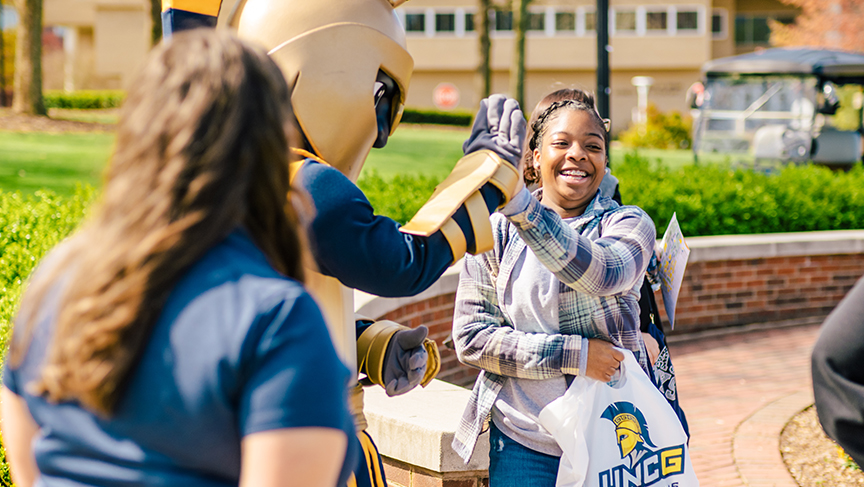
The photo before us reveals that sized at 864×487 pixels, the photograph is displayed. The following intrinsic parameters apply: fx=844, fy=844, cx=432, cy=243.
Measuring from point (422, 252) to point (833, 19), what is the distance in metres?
35.5

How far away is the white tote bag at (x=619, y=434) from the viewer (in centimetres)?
230

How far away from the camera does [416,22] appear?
4491cm

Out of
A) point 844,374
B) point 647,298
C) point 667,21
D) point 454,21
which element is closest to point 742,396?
point 647,298

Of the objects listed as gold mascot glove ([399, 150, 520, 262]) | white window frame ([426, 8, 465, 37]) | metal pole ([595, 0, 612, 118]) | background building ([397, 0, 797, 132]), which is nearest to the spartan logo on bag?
gold mascot glove ([399, 150, 520, 262])

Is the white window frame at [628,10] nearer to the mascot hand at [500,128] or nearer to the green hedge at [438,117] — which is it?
the green hedge at [438,117]

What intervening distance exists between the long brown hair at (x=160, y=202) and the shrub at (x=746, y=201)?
7288mm

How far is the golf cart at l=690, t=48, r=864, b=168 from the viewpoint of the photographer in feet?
50.5

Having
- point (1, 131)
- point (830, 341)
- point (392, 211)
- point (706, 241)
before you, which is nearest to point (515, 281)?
point (830, 341)

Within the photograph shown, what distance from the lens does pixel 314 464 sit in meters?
1.17

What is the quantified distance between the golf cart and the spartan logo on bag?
14.1 meters

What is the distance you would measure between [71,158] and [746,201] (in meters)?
10.8

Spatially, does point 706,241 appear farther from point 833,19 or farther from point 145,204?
point 833,19

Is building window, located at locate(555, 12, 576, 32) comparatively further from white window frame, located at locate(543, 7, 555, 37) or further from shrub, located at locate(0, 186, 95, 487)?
shrub, located at locate(0, 186, 95, 487)

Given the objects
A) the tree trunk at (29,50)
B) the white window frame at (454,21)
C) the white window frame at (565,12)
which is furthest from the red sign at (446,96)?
the tree trunk at (29,50)
